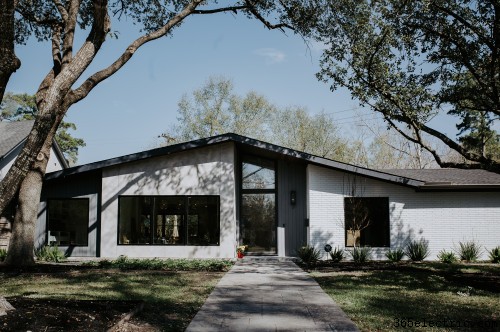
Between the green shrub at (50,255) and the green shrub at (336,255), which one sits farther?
the green shrub at (50,255)

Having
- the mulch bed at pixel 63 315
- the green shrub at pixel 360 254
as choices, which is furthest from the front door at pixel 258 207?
the mulch bed at pixel 63 315

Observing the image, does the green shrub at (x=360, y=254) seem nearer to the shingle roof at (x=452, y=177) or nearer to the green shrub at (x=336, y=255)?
the green shrub at (x=336, y=255)

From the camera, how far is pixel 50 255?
48.7 feet

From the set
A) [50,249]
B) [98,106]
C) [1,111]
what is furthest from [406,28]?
[1,111]

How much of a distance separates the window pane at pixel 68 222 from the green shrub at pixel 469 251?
12.7 meters

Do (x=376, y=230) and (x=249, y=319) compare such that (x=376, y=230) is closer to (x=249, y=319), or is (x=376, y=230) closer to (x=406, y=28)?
(x=406, y=28)

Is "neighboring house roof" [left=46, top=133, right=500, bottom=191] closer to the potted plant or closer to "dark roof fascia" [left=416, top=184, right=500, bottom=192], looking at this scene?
"dark roof fascia" [left=416, top=184, right=500, bottom=192]

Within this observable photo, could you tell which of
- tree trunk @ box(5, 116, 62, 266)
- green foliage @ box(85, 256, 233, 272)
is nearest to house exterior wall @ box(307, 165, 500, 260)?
green foliage @ box(85, 256, 233, 272)

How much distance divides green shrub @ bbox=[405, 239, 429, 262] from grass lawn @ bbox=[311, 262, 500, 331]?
1945 millimetres

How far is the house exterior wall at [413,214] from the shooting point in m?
15.3

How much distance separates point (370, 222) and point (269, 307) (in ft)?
30.1

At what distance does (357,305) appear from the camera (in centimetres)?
723

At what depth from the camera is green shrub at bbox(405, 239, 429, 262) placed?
49.1ft

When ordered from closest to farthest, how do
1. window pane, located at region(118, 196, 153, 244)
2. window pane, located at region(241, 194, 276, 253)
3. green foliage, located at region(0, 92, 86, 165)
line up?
window pane, located at region(118, 196, 153, 244), window pane, located at region(241, 194, 276, 253), green foliage, located at region(0, 92, 86, 165)
